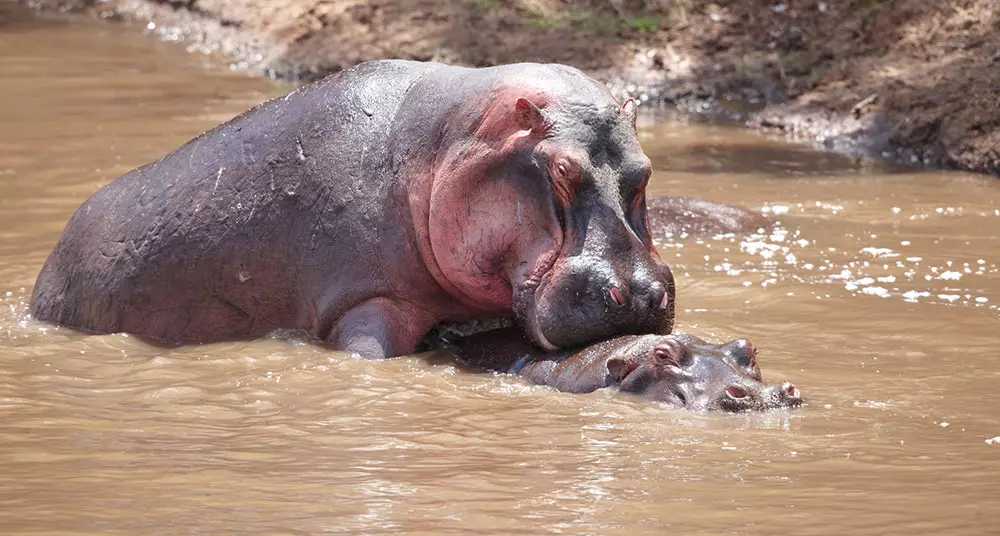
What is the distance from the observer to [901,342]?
681 centimetres

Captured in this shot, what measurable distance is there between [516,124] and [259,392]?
1.41 meters

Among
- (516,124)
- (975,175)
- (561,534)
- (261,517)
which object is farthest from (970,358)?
(975,175)

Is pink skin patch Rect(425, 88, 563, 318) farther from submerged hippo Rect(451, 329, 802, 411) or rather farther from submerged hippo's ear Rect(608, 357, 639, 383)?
submerged hippo's ear Rect(608, 357, 639, 383)

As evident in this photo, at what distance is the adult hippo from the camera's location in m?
5.93

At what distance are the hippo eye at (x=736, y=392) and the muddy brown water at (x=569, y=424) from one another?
0.39 feet

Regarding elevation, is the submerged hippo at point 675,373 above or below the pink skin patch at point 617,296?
below

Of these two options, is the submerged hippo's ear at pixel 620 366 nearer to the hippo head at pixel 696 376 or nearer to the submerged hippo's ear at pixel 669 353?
the hippo head at pixel 696 376

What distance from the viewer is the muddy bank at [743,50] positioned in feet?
39.3

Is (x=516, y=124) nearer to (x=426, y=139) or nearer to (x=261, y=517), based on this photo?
(x=426, y=139)

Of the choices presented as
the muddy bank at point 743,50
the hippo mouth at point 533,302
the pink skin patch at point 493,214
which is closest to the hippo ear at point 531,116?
the pink skin patch at point 493,214

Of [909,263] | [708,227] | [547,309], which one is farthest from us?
[708,227]

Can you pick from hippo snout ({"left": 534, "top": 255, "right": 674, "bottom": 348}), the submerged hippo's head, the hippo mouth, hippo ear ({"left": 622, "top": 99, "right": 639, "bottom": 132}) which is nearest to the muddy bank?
hippo ear ({"left": 622, "top": 99, "right": 639, "bottom": 132})

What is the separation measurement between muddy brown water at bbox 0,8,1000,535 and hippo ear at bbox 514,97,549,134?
0.99 m

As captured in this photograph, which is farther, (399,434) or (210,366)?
(210,366)
